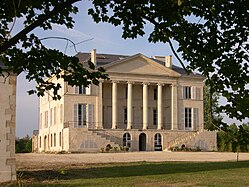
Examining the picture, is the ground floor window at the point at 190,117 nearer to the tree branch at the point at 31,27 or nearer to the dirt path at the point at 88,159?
the dirt path at the point at 88,159

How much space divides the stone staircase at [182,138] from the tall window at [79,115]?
31.3ft

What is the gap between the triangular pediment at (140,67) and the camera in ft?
169

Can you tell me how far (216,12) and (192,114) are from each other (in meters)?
49.9

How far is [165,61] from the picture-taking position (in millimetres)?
56406

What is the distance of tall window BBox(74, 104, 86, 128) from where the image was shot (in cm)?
4922

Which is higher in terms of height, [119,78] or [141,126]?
[119,78]

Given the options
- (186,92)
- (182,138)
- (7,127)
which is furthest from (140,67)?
(7,127)

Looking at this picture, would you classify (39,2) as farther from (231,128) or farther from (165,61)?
(165,61)

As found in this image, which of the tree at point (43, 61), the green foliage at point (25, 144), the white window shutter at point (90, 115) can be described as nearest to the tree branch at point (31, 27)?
the tree at point (43, 61)

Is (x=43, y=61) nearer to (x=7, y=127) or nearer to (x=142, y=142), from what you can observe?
→ (x=7, y=127)

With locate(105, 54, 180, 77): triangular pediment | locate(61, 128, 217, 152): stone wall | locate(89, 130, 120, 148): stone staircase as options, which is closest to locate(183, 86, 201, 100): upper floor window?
locate(105, 54, 180, 77): triangular pediment

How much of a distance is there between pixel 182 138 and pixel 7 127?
39.6m

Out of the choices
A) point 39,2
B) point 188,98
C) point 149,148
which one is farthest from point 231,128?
point 188,98

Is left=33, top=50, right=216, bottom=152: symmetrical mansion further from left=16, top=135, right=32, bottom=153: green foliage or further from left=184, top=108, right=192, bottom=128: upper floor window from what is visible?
left=16, top=135, right=32, bottom=153: green foliage
